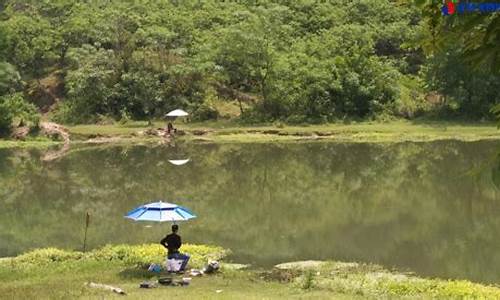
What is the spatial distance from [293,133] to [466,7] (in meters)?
45.7

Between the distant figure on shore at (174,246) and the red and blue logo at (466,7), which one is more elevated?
the red and blue logo at (466,7)

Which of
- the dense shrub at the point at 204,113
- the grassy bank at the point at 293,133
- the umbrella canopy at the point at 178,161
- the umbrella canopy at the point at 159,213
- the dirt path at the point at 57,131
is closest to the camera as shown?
the umbrella canopy at the point at 159,213

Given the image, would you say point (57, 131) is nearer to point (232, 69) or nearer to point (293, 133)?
point (232, 69)

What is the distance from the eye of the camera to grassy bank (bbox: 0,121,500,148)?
47906mm

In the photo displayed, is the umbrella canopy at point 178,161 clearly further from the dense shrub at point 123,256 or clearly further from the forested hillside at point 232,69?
the dense shrub at point 123,256

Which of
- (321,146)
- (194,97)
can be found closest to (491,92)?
(321,146)

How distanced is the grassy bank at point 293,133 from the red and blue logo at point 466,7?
41992mm

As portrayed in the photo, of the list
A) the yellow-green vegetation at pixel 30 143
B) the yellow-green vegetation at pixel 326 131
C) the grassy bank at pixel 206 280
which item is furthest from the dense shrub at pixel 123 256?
the yellow-green vegetation at pixel 30 143

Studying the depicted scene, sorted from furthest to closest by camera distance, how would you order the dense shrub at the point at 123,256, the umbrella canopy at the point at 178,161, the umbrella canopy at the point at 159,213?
the umbrella canopy at the point at 178,161
the dense shrub at the point at 123,256
the umbrella canopy at the point at 159,213

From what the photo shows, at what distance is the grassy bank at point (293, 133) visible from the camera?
1886 inches

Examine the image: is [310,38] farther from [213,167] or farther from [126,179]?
[126,179]

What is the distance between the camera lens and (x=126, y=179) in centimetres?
3469

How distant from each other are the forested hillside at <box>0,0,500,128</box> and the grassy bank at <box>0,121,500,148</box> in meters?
3.04

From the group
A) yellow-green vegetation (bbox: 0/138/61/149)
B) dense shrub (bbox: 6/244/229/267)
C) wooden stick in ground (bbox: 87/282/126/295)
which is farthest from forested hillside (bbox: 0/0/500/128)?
wooden stick in ground (bbox: 87/282/126/295)
